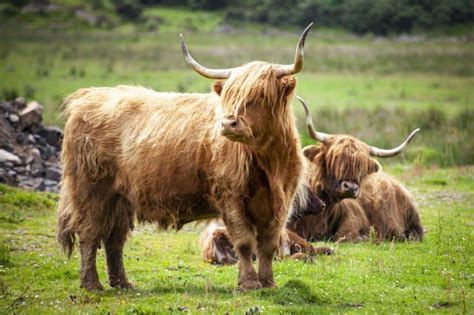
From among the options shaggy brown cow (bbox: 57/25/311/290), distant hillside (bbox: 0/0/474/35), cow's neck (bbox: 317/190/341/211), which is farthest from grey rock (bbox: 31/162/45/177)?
distant hillside (bbox: 0/0/474/35)

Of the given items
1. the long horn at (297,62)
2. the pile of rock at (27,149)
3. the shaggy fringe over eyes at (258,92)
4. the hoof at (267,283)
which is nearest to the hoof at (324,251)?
the hoof at (267,283)

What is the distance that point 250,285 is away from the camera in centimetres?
648

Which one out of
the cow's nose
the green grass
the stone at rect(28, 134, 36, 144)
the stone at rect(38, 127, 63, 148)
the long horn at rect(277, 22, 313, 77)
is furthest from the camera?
the stone at rect(38, 127, 63, 148)

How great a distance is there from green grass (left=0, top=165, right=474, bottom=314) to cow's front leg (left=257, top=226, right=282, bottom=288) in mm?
128

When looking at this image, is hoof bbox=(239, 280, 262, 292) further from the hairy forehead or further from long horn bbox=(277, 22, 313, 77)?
long horn bbox=(277, 22, 313, 77)

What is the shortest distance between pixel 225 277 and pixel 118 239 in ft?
3.43

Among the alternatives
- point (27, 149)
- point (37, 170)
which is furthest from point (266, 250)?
point (27, 149)

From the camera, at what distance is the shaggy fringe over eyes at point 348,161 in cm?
909

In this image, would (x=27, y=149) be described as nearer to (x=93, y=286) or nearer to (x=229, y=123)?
(x=93, y=286)

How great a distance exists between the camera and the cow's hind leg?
7.20 meters

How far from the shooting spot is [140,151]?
690 cm

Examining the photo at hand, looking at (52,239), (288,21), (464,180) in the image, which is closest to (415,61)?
(288,21)

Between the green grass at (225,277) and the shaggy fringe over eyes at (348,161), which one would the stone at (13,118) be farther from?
the shaggy fringe over eyes at (348,161)

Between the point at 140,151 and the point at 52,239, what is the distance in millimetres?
3105
